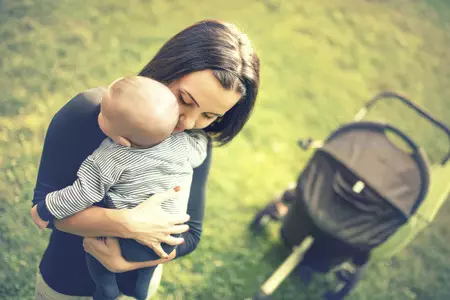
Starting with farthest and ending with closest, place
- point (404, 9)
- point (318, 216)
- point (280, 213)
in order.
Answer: point (404, 9) → point (280, 213) → point (318, 216)

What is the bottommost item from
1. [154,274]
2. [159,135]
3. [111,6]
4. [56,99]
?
[56,99]

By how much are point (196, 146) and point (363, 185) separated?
1204 millimetres

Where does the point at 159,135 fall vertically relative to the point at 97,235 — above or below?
above

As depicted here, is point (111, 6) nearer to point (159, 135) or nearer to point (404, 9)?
point (159, 135)

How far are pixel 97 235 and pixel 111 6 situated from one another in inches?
117

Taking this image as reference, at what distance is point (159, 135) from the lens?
46.0 inches

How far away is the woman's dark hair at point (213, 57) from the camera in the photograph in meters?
1.18

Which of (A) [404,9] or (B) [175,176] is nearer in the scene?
(B) [175,176]

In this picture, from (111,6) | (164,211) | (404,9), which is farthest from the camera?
(404,9)

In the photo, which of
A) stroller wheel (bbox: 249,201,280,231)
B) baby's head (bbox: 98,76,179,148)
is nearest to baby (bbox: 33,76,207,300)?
baby's head (bbox: 98,76,179,148)

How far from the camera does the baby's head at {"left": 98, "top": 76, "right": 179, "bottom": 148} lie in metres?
1.11

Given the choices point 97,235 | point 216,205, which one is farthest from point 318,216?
point 97,235

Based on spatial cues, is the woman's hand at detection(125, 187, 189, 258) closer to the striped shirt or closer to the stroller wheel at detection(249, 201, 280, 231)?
the striped shirt

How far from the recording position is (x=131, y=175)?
1244 mm
